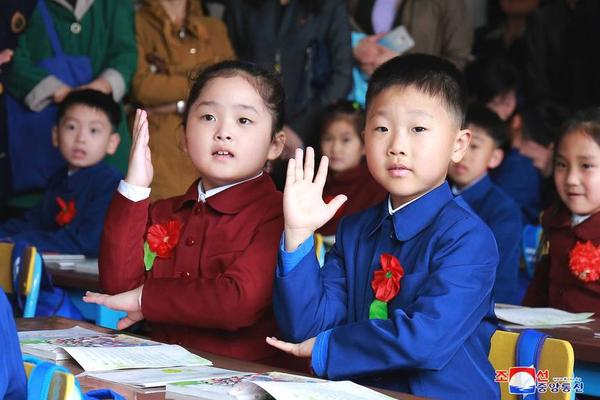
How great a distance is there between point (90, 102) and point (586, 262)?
7.63 ft

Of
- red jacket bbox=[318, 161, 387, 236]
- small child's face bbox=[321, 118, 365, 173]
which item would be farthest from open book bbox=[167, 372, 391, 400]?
small child's face bbox=[321, 118, 365, 173]

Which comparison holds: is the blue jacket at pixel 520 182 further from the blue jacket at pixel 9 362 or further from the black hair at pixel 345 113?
the blue jacket at pixel 9 362

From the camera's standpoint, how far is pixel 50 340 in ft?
5.99

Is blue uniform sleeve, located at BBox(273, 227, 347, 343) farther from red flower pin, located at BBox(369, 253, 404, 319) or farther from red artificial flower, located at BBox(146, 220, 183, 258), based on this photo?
red artificial flower, located at BBox(146, 220, 183, 258)

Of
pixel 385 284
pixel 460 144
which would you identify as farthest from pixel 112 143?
pixel 385 284

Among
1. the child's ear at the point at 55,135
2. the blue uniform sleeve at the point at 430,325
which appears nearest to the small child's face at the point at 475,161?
the child's ear at the point at 55,135

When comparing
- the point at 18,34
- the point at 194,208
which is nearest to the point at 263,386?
the point at 194,208

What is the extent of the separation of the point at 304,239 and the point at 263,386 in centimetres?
49

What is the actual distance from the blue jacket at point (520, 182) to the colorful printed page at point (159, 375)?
11.9 ft

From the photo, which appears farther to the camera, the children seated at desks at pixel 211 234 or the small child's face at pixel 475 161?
the small child's face at pixel 475 161

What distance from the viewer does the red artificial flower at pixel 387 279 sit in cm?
189

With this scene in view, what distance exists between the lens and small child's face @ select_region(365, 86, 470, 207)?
195 cm

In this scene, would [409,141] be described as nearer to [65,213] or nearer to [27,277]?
[27,277]

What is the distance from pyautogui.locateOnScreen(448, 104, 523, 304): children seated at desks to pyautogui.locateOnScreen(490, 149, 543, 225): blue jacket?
0.39m
